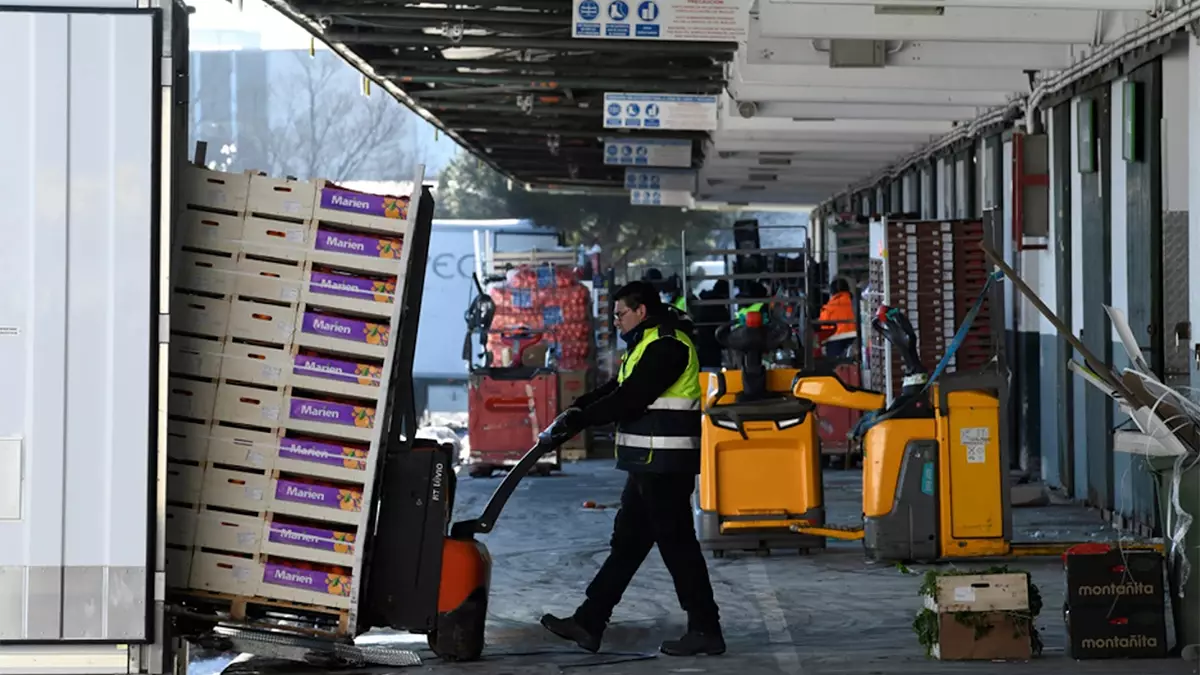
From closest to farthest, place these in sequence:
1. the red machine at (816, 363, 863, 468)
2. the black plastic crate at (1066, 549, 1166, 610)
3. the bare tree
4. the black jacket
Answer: the black plastic crate at (1066, 549, 1166, 610), the black jacket, the red machine at (816, 363, 863, 468), the bare tree

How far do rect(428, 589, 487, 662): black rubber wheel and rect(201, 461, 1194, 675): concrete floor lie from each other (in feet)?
0.23

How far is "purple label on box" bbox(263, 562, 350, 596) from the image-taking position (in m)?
8.61

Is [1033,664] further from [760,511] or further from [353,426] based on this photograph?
[760,511]

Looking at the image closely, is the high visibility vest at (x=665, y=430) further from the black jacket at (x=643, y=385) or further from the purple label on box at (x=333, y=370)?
the purple label on box at (x=333, y=370)

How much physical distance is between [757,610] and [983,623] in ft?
6.91

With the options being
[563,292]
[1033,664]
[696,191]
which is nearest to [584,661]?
[1033,664]

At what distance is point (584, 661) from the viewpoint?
30.6 ft

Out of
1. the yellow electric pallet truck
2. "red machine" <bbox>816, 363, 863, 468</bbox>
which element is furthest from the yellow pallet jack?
"red machine" <bbox>816, 363, 863, 468</bbox>

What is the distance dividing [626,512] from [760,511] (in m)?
3.68

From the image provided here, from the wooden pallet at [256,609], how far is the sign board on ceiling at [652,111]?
12433mm

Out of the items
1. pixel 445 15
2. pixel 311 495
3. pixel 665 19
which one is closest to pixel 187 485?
pixel 311 495

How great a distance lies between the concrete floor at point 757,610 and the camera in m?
9.09

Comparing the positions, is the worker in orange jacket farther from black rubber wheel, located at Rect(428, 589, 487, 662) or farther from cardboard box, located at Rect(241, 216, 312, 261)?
cardboard box, located at Rect(241, 216, 312, 261)

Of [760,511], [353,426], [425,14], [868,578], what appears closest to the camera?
[353,426]
